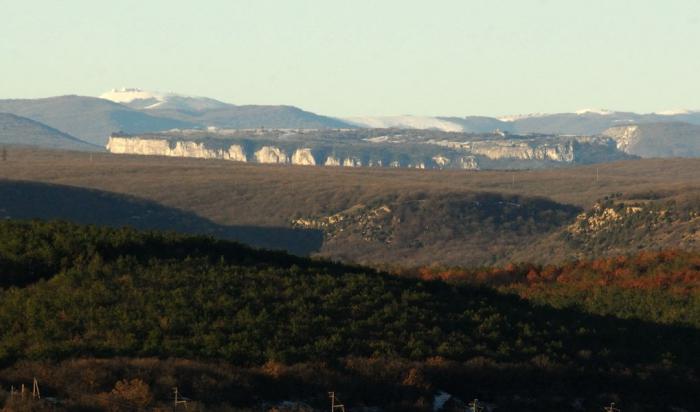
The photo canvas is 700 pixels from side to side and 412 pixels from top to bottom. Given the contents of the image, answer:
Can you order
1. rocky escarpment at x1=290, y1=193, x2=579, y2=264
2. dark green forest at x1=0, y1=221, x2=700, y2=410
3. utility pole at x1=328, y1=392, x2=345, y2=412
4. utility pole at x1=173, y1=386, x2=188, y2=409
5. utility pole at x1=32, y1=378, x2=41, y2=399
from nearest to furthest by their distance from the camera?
utility pole at x1=173, y1=386, x2=188, y2=409, utility pole at x1=32, y1=378, x2=41, y2=399, utility pole at x1=328, y1=392, x2=345, y2=412, dark green forest at x1=0, y1=221, x2=700, y2=410, rocky escarpment at x1=290, y1=193, x2=579, y2=264

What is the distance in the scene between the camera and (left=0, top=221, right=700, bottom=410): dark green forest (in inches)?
1502

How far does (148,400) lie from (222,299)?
1324 centimetres

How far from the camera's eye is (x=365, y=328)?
4428 centimetres

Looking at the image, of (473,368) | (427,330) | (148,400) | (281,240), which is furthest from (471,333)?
(281,240)

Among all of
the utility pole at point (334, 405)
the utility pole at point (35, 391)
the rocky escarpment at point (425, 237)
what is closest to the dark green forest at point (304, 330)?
the utility pole at point (35, 391)

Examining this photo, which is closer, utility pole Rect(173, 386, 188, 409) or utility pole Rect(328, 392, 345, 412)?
utility pole Rect(173, 386, 188, 409)

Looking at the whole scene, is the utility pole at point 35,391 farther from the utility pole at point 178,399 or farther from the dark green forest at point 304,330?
the utility pole at point 178,399

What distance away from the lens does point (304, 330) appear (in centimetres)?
4300

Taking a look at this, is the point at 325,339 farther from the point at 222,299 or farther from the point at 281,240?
the point at 281,240

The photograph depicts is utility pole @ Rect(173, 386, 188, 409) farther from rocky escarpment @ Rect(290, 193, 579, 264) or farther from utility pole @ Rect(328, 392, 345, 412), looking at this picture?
rocky escarpment @ Rect(290, 193, 579, 264)

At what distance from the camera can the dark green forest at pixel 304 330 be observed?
125 ft

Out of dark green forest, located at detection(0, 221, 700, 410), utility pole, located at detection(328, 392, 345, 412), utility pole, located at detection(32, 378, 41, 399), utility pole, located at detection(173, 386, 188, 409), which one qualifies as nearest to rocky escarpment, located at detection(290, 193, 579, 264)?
dark green forest, located at detection(0, 221, 700, 410)

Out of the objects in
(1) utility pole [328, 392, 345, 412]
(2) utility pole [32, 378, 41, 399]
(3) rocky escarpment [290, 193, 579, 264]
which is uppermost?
(2) utility pole [32, 378, 41, 399]

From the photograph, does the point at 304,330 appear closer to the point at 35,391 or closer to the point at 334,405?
the point at 334,405
